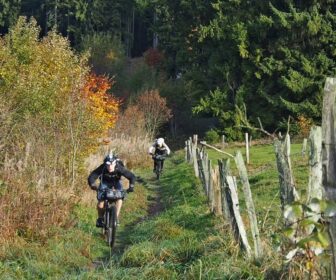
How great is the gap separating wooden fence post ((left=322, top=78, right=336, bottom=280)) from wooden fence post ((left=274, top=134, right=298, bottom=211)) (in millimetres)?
1686

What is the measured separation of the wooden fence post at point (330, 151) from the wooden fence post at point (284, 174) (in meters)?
1.69

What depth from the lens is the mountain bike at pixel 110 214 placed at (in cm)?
1055

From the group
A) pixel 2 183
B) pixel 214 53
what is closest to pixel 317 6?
pixel 214 53

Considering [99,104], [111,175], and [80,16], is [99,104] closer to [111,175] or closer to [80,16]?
[111,175]

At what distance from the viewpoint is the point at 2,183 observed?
9930mm

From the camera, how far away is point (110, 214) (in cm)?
1080

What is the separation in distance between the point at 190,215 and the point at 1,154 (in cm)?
435

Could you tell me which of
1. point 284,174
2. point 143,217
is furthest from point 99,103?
point 284,174

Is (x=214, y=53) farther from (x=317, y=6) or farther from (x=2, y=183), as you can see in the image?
(x=2, y=183)

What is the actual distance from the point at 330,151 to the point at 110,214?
24.3 feet

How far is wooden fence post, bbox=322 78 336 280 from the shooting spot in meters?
3.80

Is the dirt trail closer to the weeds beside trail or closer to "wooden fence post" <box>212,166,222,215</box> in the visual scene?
the weeds beside trail

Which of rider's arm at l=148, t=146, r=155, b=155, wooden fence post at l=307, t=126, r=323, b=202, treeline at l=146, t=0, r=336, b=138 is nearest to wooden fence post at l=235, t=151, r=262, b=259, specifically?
wooden fence post at l=307, t=126, r=323, b=202

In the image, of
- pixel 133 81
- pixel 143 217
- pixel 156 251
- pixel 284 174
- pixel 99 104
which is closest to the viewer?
pixel 284 174
